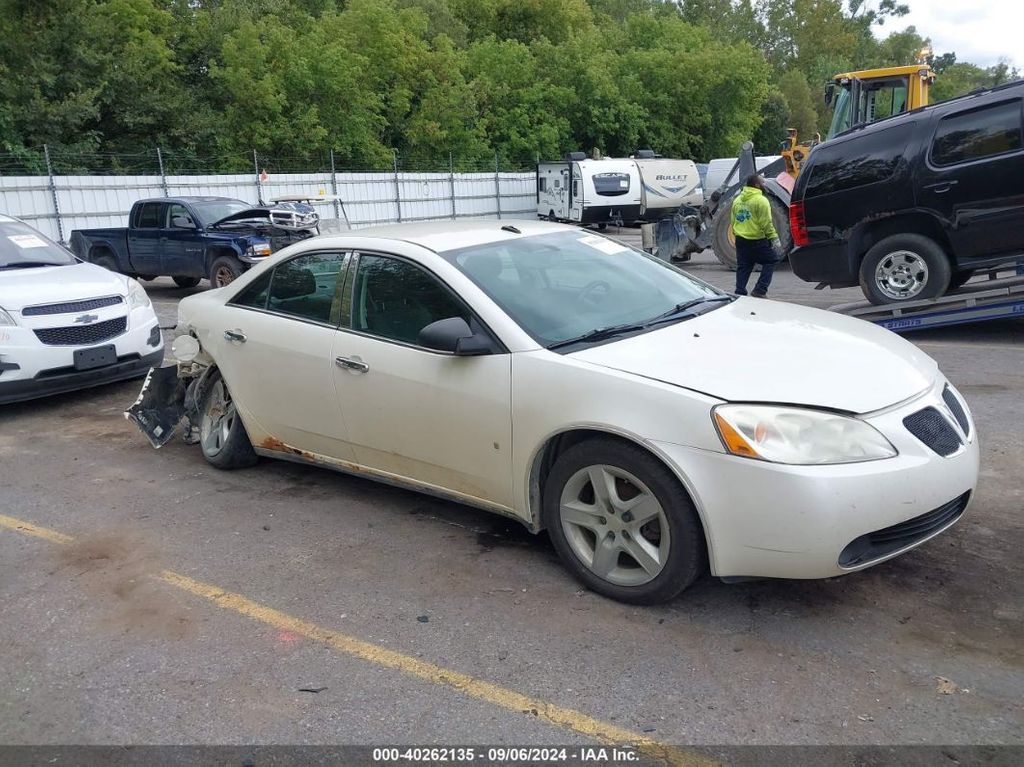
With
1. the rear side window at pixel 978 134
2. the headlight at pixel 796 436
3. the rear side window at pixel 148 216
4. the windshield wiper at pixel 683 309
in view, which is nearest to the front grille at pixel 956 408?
the headlight at pixel 796 436

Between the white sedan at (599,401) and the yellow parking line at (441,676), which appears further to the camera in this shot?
the white sedan at (599,401)

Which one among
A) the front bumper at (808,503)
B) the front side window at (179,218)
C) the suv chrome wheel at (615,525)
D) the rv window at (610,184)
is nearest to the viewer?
the front bumper at (808,503)

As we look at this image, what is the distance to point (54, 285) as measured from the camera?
7.34 meters

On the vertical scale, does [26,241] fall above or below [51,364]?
above

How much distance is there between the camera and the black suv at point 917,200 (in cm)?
806

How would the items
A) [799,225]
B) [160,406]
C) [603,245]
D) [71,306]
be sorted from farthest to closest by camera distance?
[799,225]
[71,306]
[160,406]
[603,245]

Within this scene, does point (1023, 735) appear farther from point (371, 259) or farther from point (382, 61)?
point (382, 61)

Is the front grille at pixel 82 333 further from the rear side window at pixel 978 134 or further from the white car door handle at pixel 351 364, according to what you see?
the rear side window at pixel 978 134

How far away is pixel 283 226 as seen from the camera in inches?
541

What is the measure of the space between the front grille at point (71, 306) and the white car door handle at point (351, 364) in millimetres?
3806

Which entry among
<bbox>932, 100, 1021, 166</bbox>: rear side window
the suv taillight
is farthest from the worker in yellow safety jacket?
<bbox>932, 100, 1021, 166</bbox>: rear side window

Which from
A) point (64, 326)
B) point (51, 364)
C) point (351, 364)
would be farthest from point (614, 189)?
point (351, 364)

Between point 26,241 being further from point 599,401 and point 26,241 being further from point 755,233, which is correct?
point 755,233

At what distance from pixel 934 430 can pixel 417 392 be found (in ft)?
7.39
